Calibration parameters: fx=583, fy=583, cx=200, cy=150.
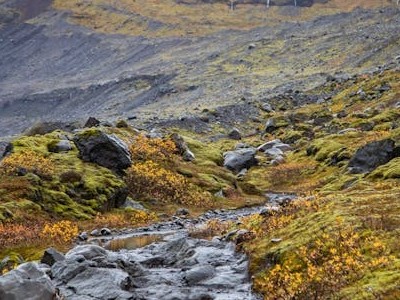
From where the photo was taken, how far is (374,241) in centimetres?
1808

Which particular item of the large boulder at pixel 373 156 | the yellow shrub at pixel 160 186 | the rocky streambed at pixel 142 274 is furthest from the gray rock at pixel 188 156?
the rocky streambed at pixel 142 274

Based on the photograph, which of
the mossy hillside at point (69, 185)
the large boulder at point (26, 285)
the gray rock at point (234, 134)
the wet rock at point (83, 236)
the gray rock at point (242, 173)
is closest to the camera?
the large boulder at point (26, 285)

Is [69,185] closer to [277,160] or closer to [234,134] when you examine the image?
[277,160]

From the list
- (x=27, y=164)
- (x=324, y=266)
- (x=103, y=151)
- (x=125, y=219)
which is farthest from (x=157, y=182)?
(x=324, y=266)

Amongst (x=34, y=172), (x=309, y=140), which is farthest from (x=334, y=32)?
(x=34, y=172)

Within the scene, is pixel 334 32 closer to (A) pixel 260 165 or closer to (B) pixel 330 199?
(A) pixel 260 165

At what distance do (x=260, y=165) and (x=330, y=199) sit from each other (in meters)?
35.6

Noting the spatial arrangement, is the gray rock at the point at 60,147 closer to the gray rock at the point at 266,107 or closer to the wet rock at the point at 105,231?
the wet rock at the point at 105,231

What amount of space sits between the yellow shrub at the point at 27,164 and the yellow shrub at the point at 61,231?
606cm

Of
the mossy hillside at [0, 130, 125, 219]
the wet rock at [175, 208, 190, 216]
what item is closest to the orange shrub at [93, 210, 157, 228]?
the mossy hillside at [0, 130, 125, 219]

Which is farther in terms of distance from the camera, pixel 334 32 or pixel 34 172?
pixel 334 32

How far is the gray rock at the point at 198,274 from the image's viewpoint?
2130cm

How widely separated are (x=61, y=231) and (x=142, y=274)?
10.1 metres

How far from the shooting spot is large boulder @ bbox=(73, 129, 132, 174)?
42031 mm
